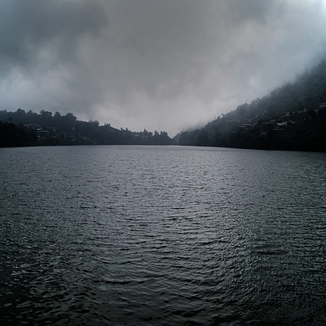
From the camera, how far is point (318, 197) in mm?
38312

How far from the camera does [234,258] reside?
57.7 feet

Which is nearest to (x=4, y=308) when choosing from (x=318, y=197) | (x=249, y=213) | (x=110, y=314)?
(x=110, y=314)

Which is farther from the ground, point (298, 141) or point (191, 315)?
point (298, 141)

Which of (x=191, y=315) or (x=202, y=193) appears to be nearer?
(x=191, y=315)

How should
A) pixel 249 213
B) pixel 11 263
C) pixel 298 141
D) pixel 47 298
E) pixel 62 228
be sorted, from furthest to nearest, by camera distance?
pixel 298 141 → pixel 249 213 → pixel 62 228 → pixel 11 263 → pixel 47 298

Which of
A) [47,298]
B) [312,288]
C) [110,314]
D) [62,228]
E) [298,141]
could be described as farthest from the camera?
[298,141]

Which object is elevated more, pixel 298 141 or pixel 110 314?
pixel 298 141

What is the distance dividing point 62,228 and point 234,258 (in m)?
14.4

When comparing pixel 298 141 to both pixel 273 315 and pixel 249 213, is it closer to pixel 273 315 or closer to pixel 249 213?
pixel 249 213

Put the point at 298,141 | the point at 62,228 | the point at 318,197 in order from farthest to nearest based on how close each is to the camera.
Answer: the point at 298,141, the point at 318,197, the point at 62,228

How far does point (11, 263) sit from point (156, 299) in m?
9.34

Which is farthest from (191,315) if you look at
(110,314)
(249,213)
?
(249,213)

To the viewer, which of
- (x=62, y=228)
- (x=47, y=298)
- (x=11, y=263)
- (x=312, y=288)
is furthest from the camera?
(x=62, y=228)

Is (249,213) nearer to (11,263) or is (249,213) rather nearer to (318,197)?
(318,197)
